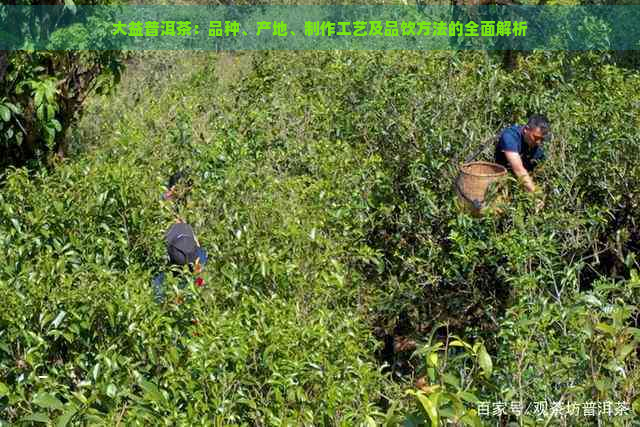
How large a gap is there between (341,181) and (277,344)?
68.4 inches

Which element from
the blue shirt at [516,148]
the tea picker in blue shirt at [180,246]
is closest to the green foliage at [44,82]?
the tea picker in blue shirt at [180,246]

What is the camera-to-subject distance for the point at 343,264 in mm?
3693

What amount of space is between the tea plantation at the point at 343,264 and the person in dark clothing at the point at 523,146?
92 mm

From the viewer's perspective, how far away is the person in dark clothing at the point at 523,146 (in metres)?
4.53

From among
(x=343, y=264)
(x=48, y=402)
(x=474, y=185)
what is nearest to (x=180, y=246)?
(x=343, y=264)

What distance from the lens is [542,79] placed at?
17.6ft

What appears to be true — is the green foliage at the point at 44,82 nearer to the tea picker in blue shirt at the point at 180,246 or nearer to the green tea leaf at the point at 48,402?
the tea picker in blue shirt at the point at 180,246

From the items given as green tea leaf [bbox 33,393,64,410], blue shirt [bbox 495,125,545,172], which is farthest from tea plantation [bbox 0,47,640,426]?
blue shirt [bbox 495,125,545,172]

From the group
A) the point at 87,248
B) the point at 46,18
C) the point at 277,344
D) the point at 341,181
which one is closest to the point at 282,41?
the point at 46,18

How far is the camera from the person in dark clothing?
4.53 meters

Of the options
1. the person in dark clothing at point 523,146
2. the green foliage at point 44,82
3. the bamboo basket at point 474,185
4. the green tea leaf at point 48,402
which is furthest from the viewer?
the green foliage at point 44,82

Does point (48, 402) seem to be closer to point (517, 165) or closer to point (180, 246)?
point (180, 246)

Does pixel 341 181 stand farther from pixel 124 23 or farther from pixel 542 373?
pixel 124 23

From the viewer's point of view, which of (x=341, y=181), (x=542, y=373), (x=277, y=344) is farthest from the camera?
(x=341, y=181)
